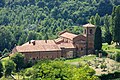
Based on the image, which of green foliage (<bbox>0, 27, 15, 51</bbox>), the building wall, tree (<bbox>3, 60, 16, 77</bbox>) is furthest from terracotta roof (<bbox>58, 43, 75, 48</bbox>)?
green foliage (<bbox>0, 27, 15, 51</bbox>)

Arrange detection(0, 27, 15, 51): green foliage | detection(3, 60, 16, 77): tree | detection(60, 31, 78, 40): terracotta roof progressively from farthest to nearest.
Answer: detection(0, 27, 15, 51): green foliage → detection(60, 31, 78, 40): terracotta roof → detection(3, 60, 16, 77): tree

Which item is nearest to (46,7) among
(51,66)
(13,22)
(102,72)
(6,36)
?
(13,22)

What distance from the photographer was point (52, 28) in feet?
285

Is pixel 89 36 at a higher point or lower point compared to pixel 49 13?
lower

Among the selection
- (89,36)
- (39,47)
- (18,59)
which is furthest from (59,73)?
(89,36)

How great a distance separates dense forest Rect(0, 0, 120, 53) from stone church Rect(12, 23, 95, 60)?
21440mm

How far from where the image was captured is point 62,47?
60.0m

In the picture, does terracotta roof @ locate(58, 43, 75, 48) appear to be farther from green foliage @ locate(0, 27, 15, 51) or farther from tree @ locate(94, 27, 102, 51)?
green foliage @ locate(0, 27, 15, 51)

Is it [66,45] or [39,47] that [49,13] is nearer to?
[66,45]

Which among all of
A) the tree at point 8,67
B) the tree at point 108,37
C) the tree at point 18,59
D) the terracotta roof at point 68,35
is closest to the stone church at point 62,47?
the terracotta roof at point 68,35

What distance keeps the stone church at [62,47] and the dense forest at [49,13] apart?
2144cm

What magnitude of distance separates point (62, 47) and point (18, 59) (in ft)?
29.1

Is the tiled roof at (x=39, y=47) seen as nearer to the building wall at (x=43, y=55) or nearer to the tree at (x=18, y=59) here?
the building wall at (x=43, y=55)

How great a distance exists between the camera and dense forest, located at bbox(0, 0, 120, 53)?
90.5 meters
